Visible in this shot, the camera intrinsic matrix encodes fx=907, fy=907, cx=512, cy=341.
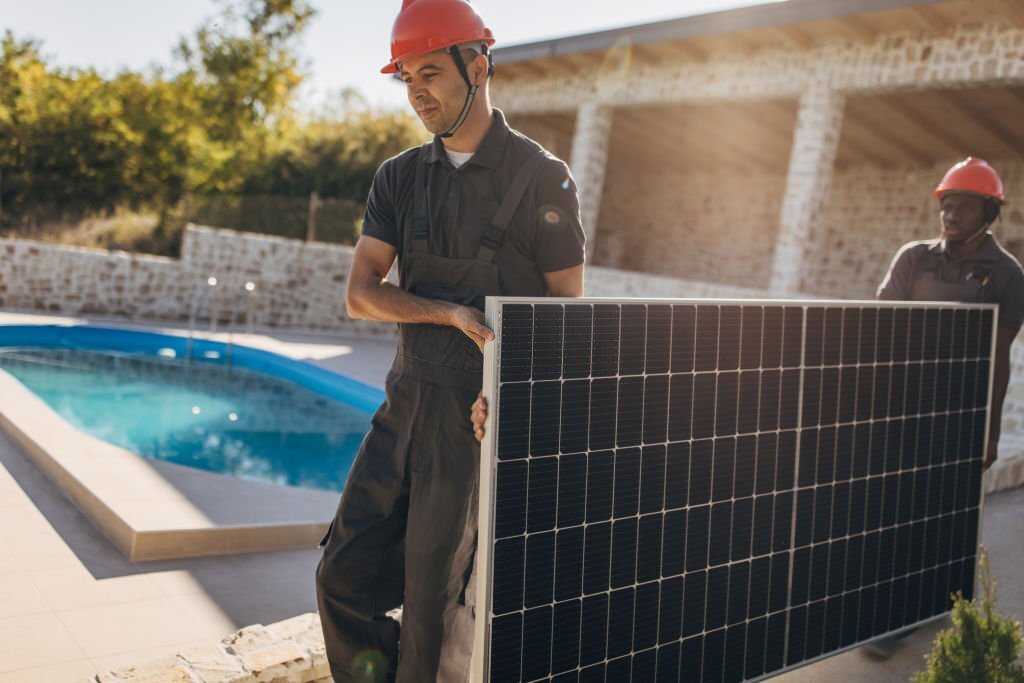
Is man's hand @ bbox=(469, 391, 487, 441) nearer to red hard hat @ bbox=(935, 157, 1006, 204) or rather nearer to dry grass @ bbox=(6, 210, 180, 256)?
red hard hat @ bbox=(935, 157, 1006, 204)

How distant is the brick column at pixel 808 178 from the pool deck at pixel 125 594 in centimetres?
527

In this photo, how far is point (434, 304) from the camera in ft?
7.82

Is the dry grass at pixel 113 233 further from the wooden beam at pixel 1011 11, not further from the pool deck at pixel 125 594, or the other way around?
the wooden beam at pixel 1011 11

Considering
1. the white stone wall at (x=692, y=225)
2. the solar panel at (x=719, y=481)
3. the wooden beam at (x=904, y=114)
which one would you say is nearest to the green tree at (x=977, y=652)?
the solar panel at (x=719, y=481)

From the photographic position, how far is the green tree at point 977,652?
2.37 m

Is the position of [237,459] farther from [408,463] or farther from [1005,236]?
[1005,236]

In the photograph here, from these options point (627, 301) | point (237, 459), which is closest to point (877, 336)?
point (627, 301)

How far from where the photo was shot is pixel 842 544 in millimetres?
3229

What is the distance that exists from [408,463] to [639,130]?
1425 centimetres

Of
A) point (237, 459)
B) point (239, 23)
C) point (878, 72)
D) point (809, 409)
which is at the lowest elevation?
point (237, 459)

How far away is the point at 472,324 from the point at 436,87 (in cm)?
70

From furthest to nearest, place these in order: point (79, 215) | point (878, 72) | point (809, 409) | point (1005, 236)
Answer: point (79, 215), point (1005, 236), point (878, 72), point (809, 409)

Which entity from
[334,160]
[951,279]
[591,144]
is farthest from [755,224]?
[951,279]

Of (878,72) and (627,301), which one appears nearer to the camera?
(627,301)
